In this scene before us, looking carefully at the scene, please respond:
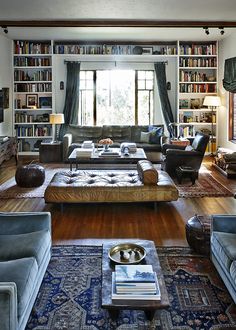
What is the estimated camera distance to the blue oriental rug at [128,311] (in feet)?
8.93

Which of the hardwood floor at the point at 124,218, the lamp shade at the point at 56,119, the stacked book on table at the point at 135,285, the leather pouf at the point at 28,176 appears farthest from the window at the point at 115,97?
the stacked book on table at the point at 135,285

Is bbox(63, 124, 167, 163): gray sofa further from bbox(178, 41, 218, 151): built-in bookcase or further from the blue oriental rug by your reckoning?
the blue oriental rug

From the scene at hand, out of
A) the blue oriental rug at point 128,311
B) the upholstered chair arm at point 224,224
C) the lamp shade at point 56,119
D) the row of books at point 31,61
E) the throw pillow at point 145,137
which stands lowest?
the blue oriental rug at point 128,311

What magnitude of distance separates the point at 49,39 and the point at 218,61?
417 centimetres

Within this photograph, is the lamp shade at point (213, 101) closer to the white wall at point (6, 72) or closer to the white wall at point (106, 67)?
the white wall at point (106, 67)

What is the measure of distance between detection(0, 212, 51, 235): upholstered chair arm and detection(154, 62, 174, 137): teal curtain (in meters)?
7.06

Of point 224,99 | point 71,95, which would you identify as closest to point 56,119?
point 71,95

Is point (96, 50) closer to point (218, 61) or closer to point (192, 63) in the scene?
point (192, 63)

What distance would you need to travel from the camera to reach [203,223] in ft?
12.8

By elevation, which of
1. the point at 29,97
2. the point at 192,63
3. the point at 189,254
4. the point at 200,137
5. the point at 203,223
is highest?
the point at 192,63

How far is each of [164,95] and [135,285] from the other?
8.20 metres

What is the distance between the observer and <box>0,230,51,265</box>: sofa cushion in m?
2.95

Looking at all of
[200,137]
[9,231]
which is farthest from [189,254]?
[200,137]

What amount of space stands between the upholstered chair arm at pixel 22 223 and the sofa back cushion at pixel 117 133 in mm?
6236
